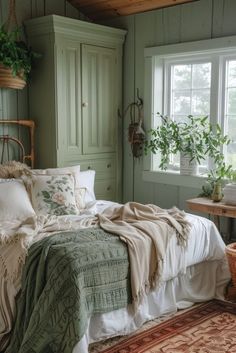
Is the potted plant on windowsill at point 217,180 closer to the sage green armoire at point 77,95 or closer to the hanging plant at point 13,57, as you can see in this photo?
the sage green armoire at point 77,95

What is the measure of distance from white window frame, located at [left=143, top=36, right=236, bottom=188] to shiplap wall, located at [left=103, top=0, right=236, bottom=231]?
3.1 inches

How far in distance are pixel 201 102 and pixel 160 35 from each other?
0.83 meters

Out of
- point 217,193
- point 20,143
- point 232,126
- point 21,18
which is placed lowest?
point 217,193

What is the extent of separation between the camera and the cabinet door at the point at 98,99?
15.5 ft

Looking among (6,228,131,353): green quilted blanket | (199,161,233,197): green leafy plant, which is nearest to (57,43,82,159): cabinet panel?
(199,161,233,197): green leafy plant

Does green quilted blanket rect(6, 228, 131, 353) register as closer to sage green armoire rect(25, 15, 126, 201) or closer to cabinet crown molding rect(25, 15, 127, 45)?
sage green armoire rect(25, 15, 126, 201)

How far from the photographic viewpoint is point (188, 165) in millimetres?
4539

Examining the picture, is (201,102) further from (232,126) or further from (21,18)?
(21,18)

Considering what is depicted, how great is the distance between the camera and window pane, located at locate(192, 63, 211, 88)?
445 centimetres

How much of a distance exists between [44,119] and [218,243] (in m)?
2.14

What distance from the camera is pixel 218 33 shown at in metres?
4.23

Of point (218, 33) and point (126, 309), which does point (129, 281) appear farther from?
point (218, 33)

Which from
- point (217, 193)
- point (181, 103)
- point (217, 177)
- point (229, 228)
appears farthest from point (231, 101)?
point (229, 228)

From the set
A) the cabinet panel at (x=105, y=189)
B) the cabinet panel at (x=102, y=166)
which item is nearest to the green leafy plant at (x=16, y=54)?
the cabinet panel at (x=102, y=166)
